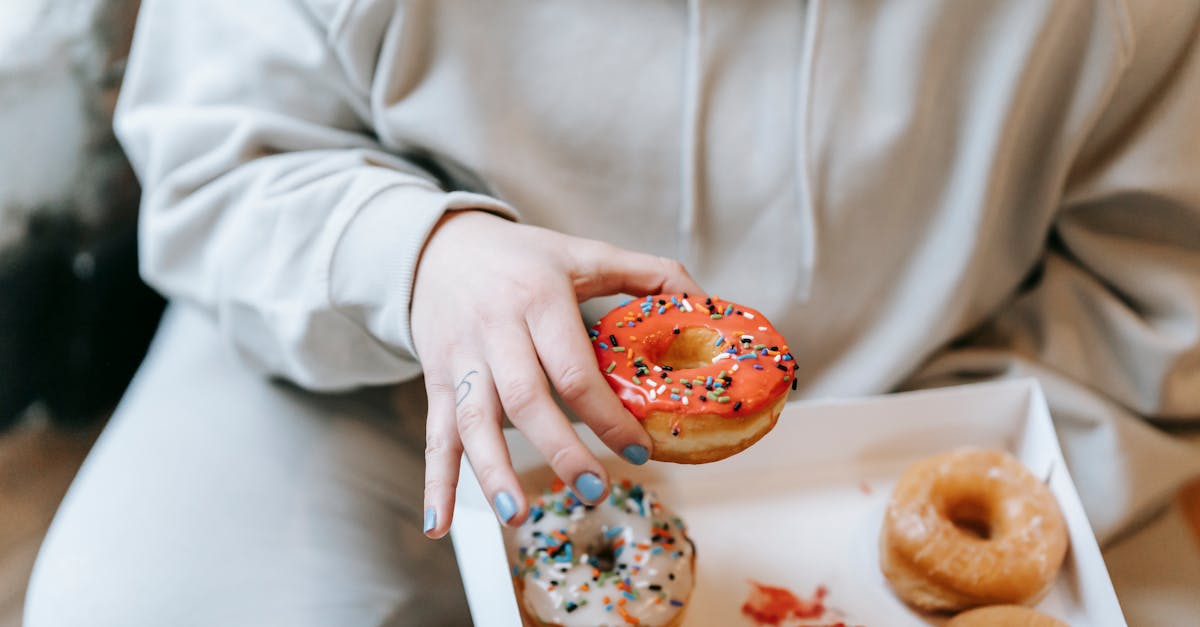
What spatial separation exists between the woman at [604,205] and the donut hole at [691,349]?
0.34ft

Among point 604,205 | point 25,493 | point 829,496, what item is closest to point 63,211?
point 25,493

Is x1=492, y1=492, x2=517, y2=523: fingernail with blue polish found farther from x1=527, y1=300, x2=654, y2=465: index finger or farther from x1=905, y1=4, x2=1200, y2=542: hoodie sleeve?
x1=905, y1=4, x2=1200, y2=542: hoodie sleeve

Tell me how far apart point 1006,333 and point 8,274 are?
0.90 metres

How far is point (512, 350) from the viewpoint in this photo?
0.62 meters

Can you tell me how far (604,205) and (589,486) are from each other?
0.34m

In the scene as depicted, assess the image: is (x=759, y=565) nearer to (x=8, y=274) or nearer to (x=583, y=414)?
(x=583, y=414)

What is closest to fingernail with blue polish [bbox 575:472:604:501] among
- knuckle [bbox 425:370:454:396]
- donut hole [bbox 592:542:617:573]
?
knuckle [bbox 425:370:454:396]

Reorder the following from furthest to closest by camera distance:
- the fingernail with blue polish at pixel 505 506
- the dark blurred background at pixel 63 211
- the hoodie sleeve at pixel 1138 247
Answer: the dark blurred background at pixel 63 211
the hoodie sleeve at pixel 1138 247
the fingernail with blue polish at pixel 505 506

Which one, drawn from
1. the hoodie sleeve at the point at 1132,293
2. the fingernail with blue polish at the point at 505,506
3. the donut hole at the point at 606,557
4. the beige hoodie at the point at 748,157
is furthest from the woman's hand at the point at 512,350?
the hoodie sleeve at the point at 1132,293

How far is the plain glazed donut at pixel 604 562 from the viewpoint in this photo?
756 millimetres

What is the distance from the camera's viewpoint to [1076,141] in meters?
0.81

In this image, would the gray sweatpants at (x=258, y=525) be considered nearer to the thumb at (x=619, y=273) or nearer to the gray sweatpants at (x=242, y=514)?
the gray sweatpants at (x=242, y=514)

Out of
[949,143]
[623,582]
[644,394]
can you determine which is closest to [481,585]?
[623,582]

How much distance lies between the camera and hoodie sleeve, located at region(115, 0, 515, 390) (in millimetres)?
772
